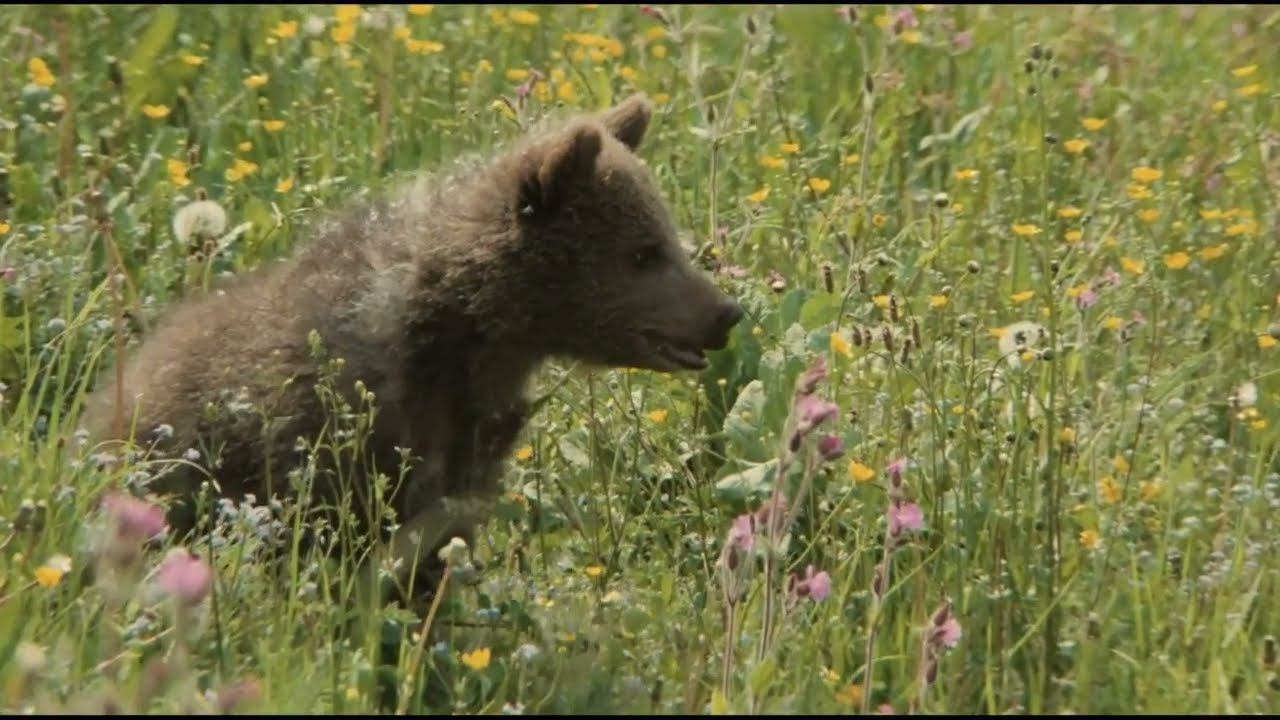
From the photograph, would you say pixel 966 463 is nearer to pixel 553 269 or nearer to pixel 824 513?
pixel 824 513

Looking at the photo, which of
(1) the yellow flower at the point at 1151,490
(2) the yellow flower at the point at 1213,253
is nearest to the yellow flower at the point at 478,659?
(1) the yellow flower at the point at 1151,490

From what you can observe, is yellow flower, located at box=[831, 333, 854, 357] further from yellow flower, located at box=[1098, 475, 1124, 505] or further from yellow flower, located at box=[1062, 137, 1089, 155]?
yellow flower, located at box=[1062, 137, 1089, 155]

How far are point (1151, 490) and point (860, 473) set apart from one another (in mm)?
627

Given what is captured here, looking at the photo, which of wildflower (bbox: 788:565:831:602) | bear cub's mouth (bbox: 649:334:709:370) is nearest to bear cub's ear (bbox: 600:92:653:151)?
bear cub's mouth (bbox: 649:334:709:370)

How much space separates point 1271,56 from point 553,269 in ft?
12.1

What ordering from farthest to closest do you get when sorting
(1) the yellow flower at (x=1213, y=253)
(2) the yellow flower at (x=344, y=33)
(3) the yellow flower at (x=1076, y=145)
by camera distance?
(2) the yellow flower at (x=344, y=33) → (3) the yellow flower at (x=1076, y=145) → (1) the yellow flower at (x=1213, y=253)

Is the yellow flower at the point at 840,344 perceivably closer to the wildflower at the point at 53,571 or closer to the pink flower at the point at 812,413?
the pink flower at the point at 812,413

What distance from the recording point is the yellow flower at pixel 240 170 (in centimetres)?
664

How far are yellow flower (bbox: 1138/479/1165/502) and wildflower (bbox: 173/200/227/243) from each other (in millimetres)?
2314

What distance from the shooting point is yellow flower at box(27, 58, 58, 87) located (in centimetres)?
704

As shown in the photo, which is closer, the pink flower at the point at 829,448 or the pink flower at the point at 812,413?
the pink flower at the point at 812,413

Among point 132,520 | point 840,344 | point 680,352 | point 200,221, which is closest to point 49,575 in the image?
point 132,520

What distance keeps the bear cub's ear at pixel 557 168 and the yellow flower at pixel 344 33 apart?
2.54 m

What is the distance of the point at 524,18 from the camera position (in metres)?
8.34
